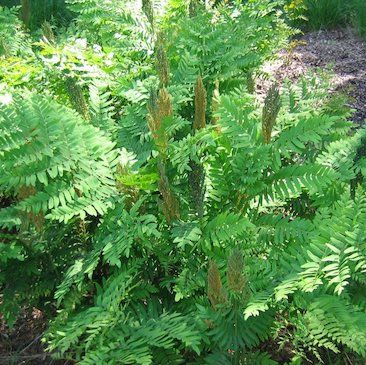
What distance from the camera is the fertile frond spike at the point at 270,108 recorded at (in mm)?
1780

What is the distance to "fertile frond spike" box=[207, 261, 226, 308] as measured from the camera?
155 cm

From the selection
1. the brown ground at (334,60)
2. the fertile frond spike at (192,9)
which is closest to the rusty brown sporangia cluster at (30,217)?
the fertile frond spike at (192,9)

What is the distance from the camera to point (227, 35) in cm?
283

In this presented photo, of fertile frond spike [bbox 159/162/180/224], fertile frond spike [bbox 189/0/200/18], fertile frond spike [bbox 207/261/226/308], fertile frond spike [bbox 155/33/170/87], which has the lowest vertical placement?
fertile frond spike [bbox 207/261/226/308]

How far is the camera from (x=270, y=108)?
5.96 feet

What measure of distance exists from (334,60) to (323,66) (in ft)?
0.59

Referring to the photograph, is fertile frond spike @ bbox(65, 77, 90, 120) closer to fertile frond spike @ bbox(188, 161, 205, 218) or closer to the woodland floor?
fertile frond spike @ bbox(188, 161, 205, 218)

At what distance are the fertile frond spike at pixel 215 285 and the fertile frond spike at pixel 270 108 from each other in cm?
60

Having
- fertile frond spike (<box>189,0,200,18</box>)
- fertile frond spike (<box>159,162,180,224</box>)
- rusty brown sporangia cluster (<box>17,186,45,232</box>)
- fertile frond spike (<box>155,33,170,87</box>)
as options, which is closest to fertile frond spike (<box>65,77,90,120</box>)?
fertile frond spike (<box>155,33,170,87</box>)

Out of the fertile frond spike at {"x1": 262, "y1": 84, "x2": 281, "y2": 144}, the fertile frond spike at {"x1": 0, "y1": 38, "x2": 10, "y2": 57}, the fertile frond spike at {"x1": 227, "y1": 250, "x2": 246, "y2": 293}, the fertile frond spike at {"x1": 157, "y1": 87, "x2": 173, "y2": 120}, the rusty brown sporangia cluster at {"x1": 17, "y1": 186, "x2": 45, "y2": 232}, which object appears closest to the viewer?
the fertile frond spike at {"x1": 227, "y1": 250, "x2": 246, "y2": 293}

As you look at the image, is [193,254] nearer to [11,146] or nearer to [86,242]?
[86,242]

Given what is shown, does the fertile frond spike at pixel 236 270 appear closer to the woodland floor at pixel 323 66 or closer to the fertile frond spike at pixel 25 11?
the woodland floor at pixel 323 66

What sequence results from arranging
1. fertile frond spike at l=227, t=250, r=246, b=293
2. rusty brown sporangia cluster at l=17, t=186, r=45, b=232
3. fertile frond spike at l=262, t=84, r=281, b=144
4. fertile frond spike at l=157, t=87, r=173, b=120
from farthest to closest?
1. rusty brown sporangia cluster at l=17, t=186, r=45, b=232
2. fertile frond spike at l=157, t=87, r=173, b=120
3. fertile frond spike at l=262, t=84, r=281, b=144
4. fertile frond spike at l=227, t=250, r=246, b=293

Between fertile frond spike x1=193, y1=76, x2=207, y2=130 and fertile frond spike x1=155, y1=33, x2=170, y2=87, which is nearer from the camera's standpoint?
fertile frond spike x1=193, y1=76, x2=207, y2=130
